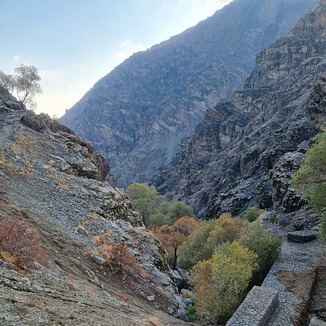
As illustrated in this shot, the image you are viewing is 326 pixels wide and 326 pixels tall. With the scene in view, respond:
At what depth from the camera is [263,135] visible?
309 ft

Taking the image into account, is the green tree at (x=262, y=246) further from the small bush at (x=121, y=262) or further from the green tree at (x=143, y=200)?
the green tree at (x=143, y=200)

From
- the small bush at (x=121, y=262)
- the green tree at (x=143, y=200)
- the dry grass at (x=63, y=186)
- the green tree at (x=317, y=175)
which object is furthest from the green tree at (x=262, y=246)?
the green tree at (x=143, y=200)

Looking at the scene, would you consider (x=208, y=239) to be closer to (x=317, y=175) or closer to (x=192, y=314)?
(x=317, y=175)

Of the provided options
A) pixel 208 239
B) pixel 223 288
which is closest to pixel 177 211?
pixel 208 239

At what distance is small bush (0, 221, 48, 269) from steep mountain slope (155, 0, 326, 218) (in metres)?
32.5

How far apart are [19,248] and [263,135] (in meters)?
89.8

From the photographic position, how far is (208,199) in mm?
94375

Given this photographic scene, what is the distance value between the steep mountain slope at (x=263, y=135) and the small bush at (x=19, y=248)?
107 ft

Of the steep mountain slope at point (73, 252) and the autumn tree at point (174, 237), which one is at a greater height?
the steep mountain slope at point (73, 252)

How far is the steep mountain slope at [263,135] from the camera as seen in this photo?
5591cm

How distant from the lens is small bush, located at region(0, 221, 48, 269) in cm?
1068

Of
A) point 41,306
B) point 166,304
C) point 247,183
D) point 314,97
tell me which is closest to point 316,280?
point 166,304

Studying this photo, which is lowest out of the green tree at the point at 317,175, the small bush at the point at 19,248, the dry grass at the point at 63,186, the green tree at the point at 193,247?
the green tree at the point at 193,247

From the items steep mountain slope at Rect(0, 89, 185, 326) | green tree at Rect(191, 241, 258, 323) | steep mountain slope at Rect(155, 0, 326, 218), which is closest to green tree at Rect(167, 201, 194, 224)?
steep mountain slope at Rect(155, 0, 326, 218)
